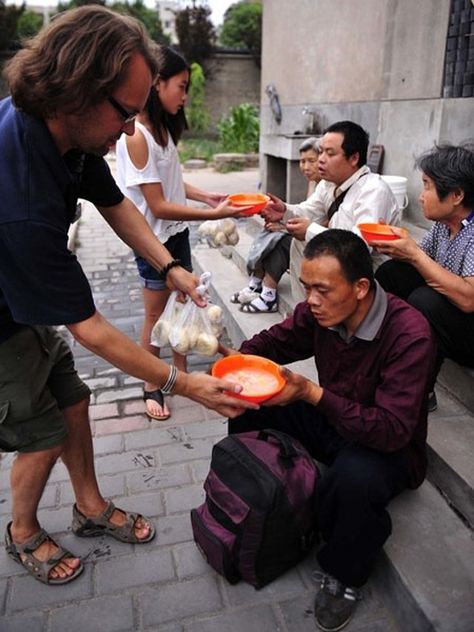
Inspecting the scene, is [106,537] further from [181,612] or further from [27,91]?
[27,91]

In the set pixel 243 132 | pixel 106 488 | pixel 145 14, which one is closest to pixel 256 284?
pixel 106 488

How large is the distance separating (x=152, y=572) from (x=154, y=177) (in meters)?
1.97

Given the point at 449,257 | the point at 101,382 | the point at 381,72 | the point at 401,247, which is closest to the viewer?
the point at 401,247

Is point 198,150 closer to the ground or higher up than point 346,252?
closer to the ground

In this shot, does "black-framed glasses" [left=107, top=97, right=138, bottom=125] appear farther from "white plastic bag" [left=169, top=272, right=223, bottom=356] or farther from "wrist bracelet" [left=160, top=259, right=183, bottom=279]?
"white plastic bag" [left=169, top=272, right=223, bottom=356]

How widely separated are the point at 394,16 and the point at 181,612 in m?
5.26

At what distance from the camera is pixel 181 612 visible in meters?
2.10

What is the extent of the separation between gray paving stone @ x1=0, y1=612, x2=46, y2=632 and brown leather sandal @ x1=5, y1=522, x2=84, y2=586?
15cm

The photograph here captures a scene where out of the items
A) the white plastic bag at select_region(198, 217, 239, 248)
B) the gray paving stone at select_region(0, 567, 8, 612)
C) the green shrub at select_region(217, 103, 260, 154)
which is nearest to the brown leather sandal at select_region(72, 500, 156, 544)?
the gray paving stone at select_region(0, 567, 8, 612)

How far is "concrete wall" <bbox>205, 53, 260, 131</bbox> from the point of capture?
2359 centimetres

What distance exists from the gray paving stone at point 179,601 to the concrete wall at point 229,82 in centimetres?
2328

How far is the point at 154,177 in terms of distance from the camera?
299 cm

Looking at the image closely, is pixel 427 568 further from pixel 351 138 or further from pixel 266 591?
pixel 351 138

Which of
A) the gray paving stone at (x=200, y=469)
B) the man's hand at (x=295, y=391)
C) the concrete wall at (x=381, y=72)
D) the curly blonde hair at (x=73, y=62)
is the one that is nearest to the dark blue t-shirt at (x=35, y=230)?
the curly blonde hair at (x=73, y=62)
